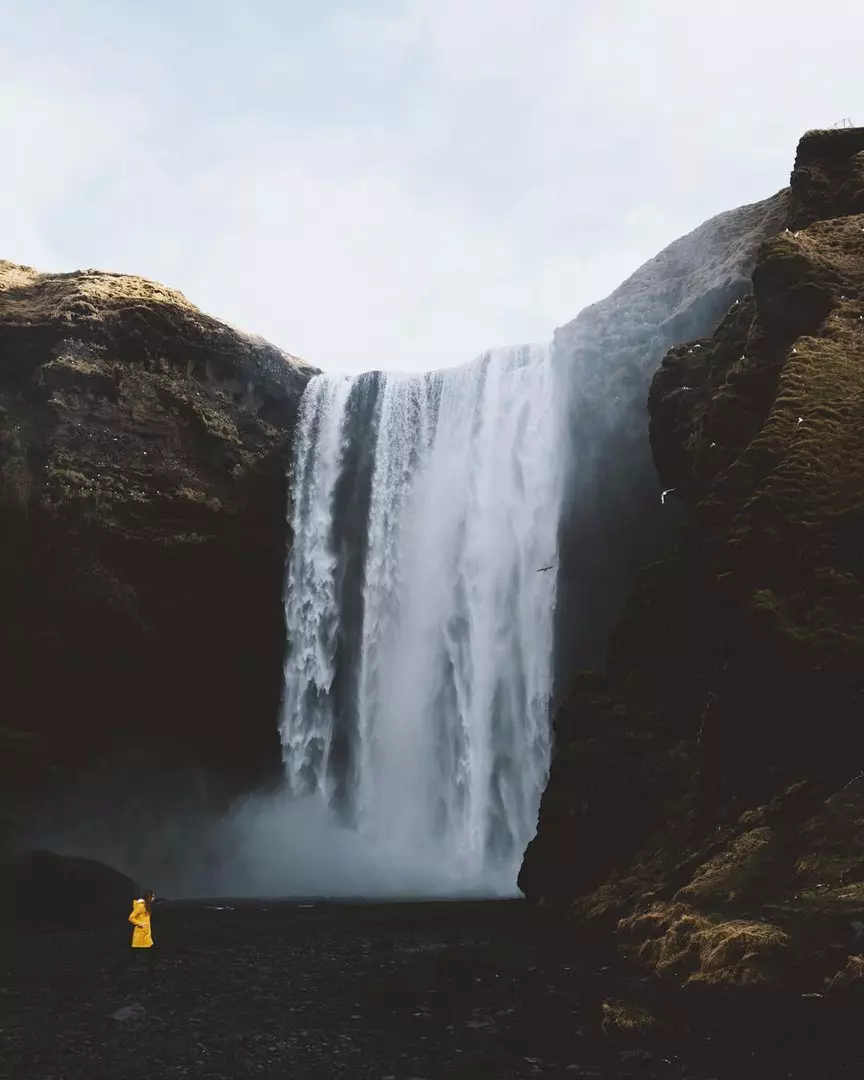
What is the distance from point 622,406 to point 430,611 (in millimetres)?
9167

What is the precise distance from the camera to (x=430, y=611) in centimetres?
3281

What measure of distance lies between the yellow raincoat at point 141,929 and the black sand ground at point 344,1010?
450 millimetres

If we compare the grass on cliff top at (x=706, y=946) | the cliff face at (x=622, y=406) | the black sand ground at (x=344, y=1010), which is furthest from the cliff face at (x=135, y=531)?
the grass on cliff top at (x=706, y=946)

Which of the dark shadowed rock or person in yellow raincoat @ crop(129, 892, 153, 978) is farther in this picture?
the dark shadowed rock

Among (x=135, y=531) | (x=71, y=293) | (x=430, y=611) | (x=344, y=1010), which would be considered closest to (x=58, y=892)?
(x=135, y=531)

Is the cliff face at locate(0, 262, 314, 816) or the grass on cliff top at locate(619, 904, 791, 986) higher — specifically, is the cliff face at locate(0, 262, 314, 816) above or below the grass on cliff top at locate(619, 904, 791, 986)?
above

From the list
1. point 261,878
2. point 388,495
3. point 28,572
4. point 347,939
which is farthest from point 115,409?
point 347,939

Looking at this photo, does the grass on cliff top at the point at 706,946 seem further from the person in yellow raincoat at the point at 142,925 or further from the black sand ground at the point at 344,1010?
the person in yellow raincoat at the point at 142,925

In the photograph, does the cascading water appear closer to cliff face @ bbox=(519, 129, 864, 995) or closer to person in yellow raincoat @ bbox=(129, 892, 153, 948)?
cliff face @ bbox=(519, 129, 864, 995)

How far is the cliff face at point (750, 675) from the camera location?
12.9m

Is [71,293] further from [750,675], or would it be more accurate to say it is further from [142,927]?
[750,675]

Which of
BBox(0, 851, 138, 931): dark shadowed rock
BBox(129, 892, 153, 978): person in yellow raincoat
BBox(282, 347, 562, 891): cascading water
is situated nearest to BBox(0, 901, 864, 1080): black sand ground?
BBox(129, 892, 153, 978): person in yellow raincoat

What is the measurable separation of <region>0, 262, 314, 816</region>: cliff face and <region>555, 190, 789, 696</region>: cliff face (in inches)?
403

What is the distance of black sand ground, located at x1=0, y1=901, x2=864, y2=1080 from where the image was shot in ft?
33.0
